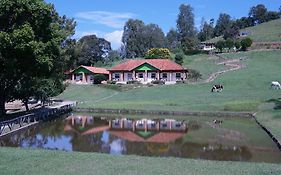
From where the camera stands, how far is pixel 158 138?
31.3 metres

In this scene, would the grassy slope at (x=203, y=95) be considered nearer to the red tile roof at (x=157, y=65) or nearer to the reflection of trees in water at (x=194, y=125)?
the red tile roof at (x=157, y=65)

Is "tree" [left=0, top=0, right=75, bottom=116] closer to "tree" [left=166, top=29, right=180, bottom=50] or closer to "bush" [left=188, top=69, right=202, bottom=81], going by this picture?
"bush" [left=188, top=69, right=202, bottom=81]

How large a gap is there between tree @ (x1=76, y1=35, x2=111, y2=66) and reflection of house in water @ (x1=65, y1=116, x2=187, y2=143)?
207 feet

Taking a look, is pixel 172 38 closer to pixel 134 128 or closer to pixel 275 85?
pixel 275 85

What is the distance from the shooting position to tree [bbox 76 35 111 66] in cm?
10671

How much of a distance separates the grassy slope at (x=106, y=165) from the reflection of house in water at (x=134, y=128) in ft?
33.1

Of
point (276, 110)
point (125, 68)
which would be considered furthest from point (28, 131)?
point (125, 68)

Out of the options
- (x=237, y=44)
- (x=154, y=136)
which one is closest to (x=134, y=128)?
(x=154, y=136)

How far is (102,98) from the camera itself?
6219cm

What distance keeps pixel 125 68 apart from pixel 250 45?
46.4 metres

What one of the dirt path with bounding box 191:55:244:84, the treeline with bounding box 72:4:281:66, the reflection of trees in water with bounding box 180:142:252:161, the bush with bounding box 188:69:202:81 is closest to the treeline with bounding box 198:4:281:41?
the treeline with bounding box 72:4:281:66

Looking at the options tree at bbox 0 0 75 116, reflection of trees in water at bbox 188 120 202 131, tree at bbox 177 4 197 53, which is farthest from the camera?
tree at bbox 177 4 197 53

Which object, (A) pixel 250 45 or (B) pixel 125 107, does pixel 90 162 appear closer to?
(B) pixel 125 107

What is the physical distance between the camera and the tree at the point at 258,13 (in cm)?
19500
